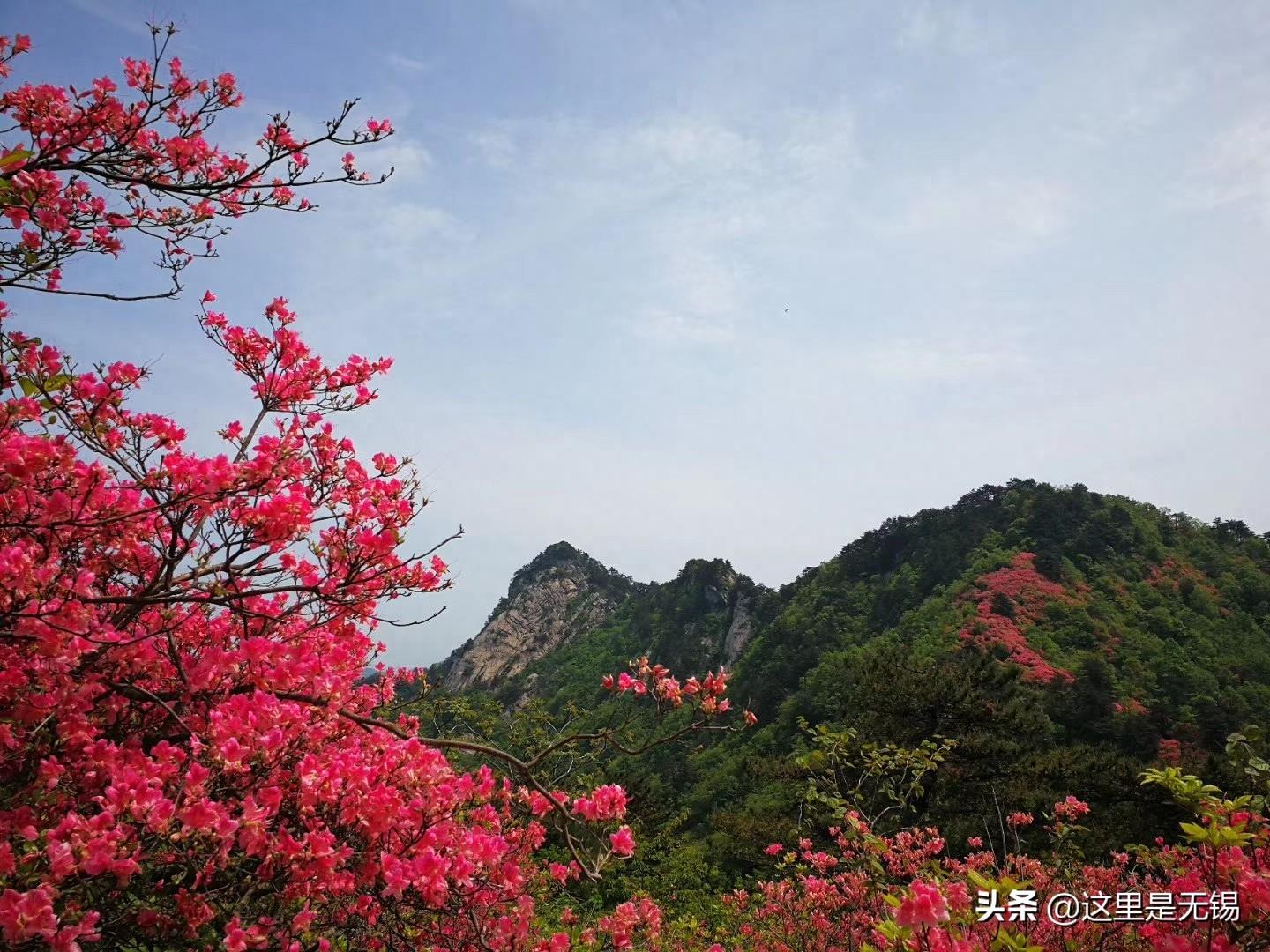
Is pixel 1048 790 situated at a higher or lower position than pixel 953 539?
lower

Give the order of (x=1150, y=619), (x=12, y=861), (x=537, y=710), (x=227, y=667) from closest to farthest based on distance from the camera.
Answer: (x=12, y=861), (x=227, y=667), (x=537, y=710), (x=1150, y=619)

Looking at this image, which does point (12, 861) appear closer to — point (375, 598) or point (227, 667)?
point (227, 667)

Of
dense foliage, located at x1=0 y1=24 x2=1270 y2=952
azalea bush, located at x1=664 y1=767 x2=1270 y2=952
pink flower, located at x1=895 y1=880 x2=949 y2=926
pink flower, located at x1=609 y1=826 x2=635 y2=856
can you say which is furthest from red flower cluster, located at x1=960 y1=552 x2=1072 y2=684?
pink flower, located at x1=895 y1=880 x2=949 y2=926

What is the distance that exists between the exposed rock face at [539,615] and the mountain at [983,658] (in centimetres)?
→ 560

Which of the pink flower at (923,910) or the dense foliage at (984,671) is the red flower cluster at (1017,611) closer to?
the dense foliage at (984,671)

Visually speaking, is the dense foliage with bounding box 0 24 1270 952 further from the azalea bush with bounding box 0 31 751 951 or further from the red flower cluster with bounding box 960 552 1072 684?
the red flower cluster with bounding box 960 552 1072 684

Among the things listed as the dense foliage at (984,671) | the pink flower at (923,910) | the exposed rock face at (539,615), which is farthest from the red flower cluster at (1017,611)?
the exposed rock face at (539,615)

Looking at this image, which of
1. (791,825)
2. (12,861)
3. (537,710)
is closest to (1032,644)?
(791,825)

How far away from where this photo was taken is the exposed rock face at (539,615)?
49.4 meters

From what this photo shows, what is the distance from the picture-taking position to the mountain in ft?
36.6

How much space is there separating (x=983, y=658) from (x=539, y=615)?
44.4 m

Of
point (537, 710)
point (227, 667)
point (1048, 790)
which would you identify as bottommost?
point (1048, 790)

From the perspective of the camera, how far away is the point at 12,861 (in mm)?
1665

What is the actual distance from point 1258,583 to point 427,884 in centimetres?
3296
